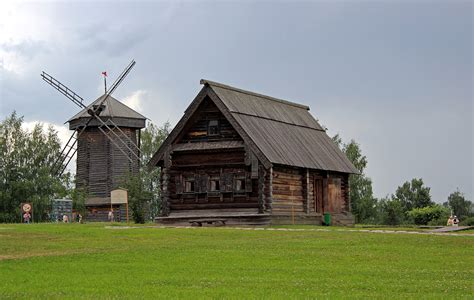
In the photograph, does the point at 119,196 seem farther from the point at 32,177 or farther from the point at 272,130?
the point at 32,177

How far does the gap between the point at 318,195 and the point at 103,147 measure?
24.5 meters

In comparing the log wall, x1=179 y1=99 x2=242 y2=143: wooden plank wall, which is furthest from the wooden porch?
x1=179 y1=99 x2=242 y2=143: wooden plank wall

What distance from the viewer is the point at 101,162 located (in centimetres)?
6688

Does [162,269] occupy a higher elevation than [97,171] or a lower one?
lower

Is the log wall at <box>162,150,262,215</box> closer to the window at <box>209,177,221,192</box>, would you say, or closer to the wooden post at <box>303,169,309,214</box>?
the window at <box>209,177,221,192</box>

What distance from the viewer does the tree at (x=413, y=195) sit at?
6688 centimetres

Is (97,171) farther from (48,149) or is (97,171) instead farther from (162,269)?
(162,269)

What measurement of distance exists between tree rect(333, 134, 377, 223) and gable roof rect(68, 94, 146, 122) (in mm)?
18855

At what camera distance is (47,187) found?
71.3m

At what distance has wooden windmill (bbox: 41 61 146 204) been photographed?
66562 millimetres

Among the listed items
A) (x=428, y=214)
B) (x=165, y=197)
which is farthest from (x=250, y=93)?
(x=428, y=214)

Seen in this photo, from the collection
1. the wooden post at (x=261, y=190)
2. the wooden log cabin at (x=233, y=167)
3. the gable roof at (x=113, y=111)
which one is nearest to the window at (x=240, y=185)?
the wooden log cabin at (x=233, y=167)

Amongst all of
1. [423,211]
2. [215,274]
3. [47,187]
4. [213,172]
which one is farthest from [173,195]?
[47,187]

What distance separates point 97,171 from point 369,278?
162ft
